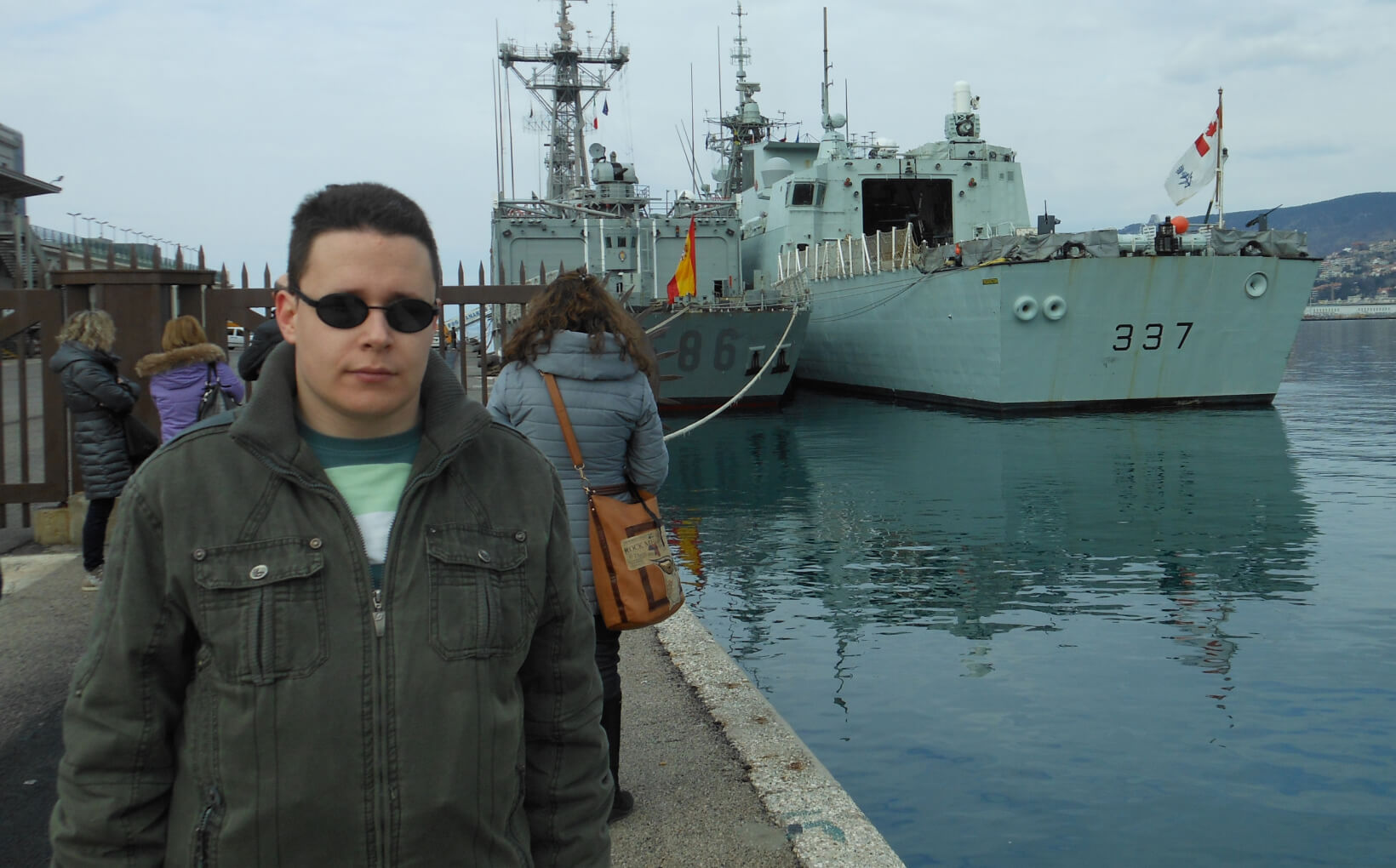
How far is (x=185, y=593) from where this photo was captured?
1.43 m

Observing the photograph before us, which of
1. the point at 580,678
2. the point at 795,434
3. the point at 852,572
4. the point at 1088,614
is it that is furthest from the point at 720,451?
the point at 580,678

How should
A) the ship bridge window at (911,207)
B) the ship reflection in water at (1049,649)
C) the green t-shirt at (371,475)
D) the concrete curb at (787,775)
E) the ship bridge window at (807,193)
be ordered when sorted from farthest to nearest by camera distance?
the ship bridge window at (911,207), the ship bridge window at (807,193), the ship reflection in water at (1049,649), the concrete curb at (787,775), the green t-shirt at (371,475)

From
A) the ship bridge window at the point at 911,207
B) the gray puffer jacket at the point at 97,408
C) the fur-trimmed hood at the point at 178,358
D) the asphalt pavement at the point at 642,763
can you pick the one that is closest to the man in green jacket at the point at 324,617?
the asphalt pavement at the point at 642,763

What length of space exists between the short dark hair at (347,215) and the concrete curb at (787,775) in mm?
2099

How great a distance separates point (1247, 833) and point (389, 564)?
3.76 meters

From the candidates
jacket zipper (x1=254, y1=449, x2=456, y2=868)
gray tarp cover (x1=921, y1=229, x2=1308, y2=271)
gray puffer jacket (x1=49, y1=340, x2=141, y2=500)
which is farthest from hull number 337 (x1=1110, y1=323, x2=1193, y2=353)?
jacket zipper (x1=254, y1=449, x2=456, y2=868)

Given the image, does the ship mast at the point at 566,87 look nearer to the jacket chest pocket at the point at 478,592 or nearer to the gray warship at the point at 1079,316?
the gray warship at the point at 1079,316

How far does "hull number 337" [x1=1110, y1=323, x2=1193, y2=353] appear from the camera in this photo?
19984 millimetres

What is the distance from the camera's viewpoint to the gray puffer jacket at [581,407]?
10.7 ft

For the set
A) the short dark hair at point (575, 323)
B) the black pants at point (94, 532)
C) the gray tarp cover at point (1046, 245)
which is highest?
the gray tarp cover at point (1046, 245)

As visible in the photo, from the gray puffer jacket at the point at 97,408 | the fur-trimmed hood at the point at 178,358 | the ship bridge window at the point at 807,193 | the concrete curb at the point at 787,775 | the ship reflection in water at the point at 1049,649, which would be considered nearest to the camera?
the concrete curb at the point at 787,775

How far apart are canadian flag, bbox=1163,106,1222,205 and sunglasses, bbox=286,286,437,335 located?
20.9 m

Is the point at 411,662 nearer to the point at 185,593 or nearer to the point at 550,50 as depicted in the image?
the point at 185,593

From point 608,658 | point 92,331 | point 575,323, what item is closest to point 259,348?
point 92,331
